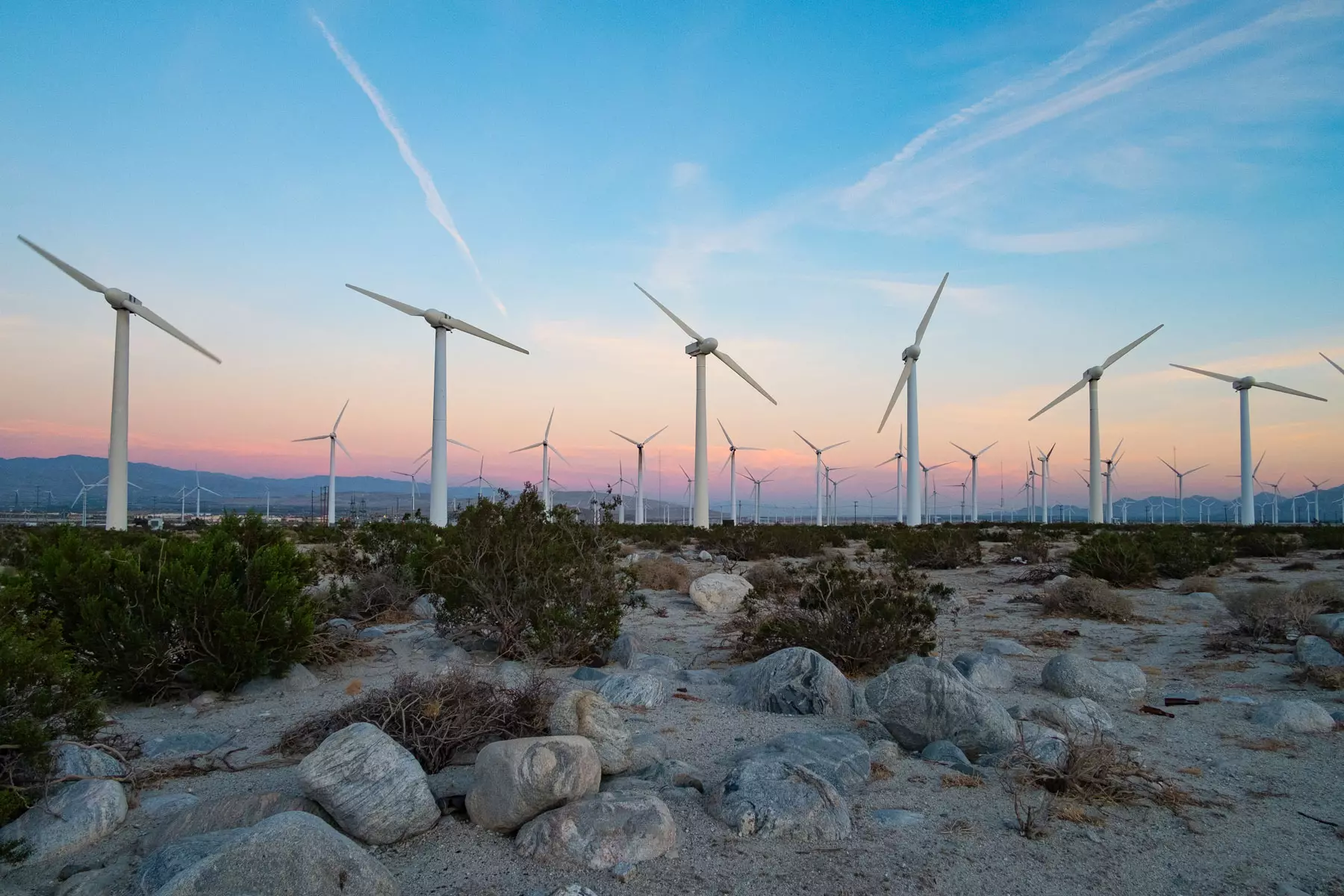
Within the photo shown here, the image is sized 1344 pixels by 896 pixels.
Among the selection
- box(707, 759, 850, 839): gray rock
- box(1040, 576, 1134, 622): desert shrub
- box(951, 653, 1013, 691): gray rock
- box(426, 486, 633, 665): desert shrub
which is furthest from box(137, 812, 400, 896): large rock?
box(1040, 576, 1134, 622): desert shrub

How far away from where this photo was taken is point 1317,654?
33.4ft

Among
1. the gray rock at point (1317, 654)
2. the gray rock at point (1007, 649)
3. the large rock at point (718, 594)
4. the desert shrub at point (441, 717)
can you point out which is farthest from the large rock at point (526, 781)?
the large rock at point (718, 594)

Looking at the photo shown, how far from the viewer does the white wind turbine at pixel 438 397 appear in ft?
136

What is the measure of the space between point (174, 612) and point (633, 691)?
17.0 ft

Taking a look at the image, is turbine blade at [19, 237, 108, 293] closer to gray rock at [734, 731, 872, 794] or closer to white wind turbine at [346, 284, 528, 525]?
white wind turbine at [346, 284, 528, 525]

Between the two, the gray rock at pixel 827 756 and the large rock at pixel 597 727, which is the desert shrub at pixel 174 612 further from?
the gray rock at pixel 827 756

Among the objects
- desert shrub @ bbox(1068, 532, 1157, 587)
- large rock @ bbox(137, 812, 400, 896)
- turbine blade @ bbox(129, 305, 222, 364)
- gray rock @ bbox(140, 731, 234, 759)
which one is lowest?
gray rock @ bbox(140, 731, 234, 759)

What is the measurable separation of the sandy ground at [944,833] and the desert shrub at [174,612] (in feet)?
1.37

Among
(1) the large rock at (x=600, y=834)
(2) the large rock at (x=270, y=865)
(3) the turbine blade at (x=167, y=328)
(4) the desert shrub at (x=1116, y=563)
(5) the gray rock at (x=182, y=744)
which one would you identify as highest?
(3) the turbine blade at (x=167, y=328)

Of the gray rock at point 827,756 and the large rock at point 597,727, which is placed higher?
the large rock at point 597,727

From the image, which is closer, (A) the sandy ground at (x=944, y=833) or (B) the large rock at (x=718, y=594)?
(A) the sandy ground at (x=944, y=833)

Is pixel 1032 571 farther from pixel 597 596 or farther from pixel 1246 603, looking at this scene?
pixel 597 596

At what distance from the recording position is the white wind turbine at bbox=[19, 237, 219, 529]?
39375 mm

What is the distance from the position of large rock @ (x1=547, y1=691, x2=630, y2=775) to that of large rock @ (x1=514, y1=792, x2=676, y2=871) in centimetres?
90
